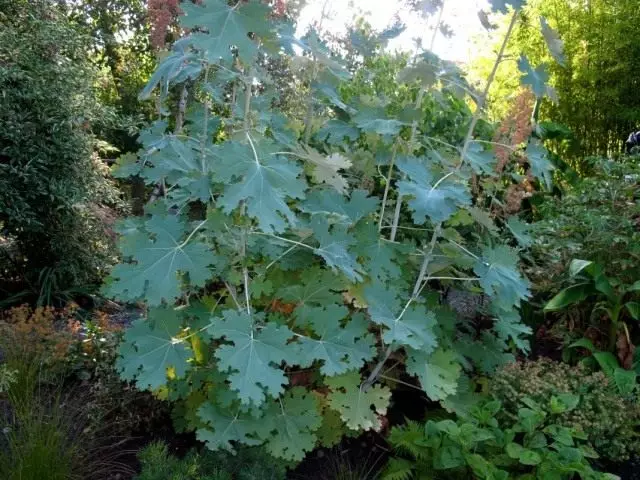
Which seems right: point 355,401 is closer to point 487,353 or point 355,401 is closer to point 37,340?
point 487,353

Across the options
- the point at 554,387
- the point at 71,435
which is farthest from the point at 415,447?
the point at 71,435

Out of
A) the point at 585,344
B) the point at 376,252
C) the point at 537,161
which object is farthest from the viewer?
the point at 585,344

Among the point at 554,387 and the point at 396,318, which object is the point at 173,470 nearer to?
the point at 396,318

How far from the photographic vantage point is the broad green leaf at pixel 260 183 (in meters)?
1.85

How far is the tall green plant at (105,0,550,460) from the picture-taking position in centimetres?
195

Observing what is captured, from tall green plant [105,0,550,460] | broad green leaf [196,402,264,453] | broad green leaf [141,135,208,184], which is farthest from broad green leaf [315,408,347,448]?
broad green leaf [141,135,208,184]

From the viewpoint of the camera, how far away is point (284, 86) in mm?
6555

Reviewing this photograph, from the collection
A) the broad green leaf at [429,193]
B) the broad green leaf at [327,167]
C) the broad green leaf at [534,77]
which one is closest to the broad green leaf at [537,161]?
the broad green leaf at [534,77]

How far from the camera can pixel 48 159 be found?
16.1 ft

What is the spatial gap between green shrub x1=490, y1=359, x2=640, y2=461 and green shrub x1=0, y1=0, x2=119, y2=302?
378 cm

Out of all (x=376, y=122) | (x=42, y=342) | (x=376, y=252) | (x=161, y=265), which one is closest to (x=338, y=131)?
(x=376, y=122)

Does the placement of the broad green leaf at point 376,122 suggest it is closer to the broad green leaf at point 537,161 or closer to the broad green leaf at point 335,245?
the broad green leaf at point 335,245

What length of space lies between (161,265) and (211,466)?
2.60 feet

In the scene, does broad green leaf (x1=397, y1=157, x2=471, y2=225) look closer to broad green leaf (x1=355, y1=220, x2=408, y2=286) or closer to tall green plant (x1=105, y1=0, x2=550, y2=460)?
tall green plant (x1=105, y1=0, x2=550, y2=460)
